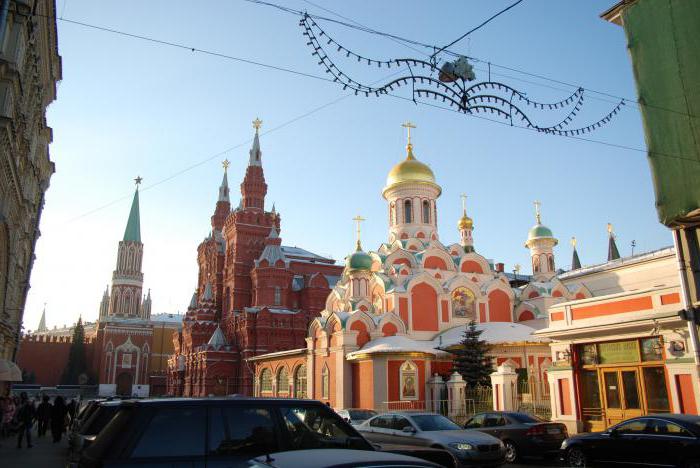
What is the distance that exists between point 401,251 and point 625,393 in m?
18.8

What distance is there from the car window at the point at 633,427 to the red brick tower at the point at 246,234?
1398 inches

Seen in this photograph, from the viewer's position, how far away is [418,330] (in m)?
30.0

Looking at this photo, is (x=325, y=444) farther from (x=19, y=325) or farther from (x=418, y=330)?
(x=418, y=330)

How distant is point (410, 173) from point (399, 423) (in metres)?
25.8

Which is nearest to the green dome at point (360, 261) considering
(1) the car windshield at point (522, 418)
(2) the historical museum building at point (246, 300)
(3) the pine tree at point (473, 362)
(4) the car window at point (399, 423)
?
(3) the pine tree at point (473, 362)

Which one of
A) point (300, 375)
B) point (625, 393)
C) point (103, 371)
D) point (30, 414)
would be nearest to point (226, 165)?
point (103, 371)

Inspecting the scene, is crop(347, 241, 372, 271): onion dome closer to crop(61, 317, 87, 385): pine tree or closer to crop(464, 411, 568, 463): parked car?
crop(464, 411, 568, 463): parked car

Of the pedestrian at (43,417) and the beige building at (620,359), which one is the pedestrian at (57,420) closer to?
the pedestrian at (43,417)

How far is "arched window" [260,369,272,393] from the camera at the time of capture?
34969 mm

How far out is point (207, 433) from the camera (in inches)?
199

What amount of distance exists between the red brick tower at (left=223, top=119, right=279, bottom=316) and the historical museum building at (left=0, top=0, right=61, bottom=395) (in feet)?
67.1

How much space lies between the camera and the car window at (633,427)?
33.1ft

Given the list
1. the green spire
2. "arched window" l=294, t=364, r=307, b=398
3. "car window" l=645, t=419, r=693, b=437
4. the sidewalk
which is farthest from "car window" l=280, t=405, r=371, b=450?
the green spire

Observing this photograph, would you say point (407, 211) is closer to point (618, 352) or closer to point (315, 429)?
point (618, 352)
